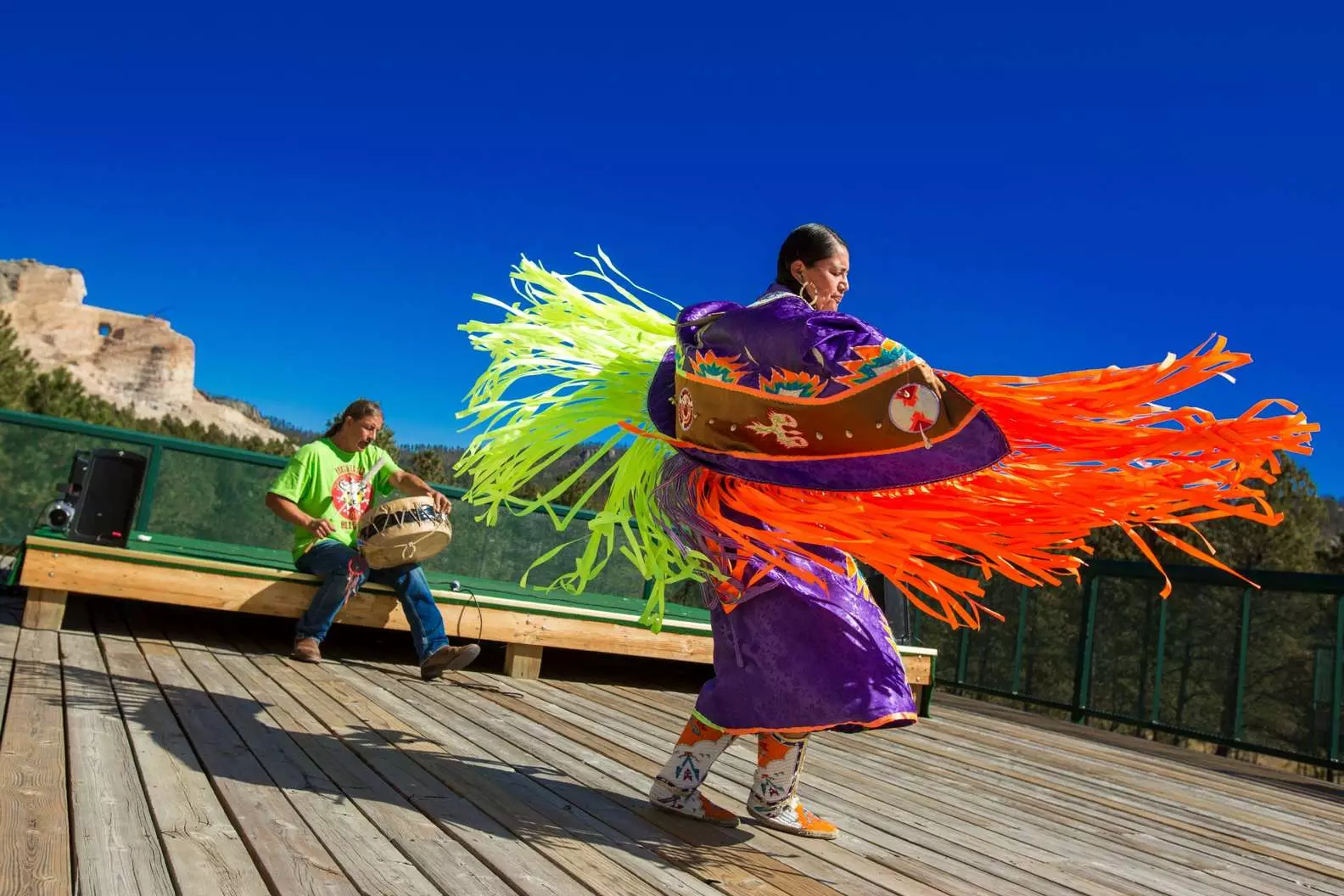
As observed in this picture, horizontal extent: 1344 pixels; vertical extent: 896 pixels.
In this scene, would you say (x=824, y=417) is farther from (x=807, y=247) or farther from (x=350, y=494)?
(x=350, y=494)

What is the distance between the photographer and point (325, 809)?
6.58ft

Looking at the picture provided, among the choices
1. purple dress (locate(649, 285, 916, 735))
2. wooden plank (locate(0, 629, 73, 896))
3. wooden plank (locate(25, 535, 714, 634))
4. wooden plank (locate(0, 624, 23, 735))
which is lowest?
wooden plank (locate(0, 624, 23, 735))

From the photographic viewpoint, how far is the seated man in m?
4.27

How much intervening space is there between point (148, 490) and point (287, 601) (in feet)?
7.10

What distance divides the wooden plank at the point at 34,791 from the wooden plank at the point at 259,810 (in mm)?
278

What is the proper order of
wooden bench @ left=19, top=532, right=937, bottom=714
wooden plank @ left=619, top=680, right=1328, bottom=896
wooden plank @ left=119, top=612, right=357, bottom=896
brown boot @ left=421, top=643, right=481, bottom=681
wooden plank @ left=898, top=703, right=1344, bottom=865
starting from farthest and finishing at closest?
1. wooden bench @ left=19, top=532, right=937, bottom=714
2. brown boot @ left=421, top=643, right=481, bottom=681
3. wooden plank @ left=898, top=703, right=1344, bottom=865
4. wooden plank @ left=619, top=680, right=1328, bottom=896
5. wooden plank @ left=119, top=612, right=357, bottom=896

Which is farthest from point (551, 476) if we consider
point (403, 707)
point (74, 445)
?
point (74, 445)

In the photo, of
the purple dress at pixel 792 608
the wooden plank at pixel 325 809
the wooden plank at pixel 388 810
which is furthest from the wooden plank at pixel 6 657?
the purple dress at pixel 792 608

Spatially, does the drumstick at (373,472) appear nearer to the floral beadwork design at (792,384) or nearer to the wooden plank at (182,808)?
the wooden plank at (182,808)

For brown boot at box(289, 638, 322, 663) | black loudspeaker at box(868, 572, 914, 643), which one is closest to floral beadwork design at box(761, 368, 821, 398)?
brown boot at box(289, 638, 322, 663)

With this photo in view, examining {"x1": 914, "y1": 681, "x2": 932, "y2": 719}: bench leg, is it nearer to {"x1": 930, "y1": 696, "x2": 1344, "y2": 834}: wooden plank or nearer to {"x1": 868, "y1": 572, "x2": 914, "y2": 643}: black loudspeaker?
{"x1": 930, "y1": 696, "x2": 1344, "y2": 834}: wooden plank

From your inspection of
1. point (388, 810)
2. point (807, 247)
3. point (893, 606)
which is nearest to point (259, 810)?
point (388, 810)

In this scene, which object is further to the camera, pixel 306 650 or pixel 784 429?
pixel 306 650

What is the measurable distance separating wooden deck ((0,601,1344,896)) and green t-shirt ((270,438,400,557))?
61 centimetres
